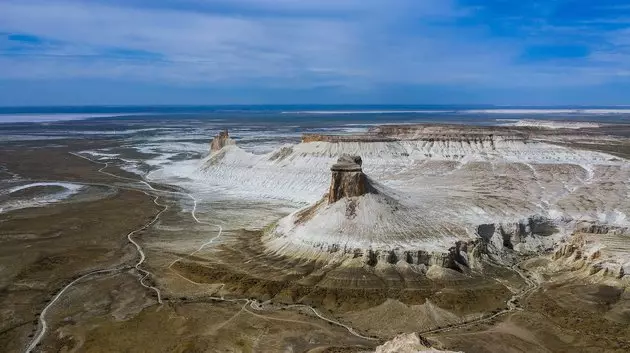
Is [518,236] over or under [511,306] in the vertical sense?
over

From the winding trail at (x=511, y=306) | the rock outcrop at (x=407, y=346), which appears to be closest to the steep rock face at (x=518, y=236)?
the winding trail at (x=511, y=306)

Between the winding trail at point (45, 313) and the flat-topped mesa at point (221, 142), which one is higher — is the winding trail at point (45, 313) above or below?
below

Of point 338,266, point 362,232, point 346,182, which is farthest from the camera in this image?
point 346,182

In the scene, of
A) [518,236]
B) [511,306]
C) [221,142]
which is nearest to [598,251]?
[518,236]

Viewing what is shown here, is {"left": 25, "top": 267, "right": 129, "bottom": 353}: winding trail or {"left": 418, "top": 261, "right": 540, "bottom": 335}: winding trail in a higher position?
{"left": 418, "top": 261, "right": 540, "bottom": 335}: winding trail

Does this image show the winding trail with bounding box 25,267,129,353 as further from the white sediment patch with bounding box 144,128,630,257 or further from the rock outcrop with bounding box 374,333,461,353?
the rock outcrop with bounding box 374,333,461,353

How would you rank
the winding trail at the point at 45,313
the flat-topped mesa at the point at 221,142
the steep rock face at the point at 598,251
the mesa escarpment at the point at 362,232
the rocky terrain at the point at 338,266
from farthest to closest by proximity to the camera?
the flat-topped mesa at the point at 221,142 → the mesa escarpment at the point at 362,232 → the steep rock face at the point at 598,251 → the rocky terrain at the point at 338,266 → the winding trail at the point at 45,313

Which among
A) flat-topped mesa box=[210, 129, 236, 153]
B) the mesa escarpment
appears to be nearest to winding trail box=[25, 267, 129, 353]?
the mesa escarpment

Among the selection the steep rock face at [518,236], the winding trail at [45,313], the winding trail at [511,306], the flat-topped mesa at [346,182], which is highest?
the flat-topped mesa at [346,182]

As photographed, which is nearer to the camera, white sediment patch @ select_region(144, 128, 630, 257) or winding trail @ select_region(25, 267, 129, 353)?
winding trail @ select_region(25, 267, 129, 353)

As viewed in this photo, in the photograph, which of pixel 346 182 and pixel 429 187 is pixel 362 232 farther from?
pixel 429 187

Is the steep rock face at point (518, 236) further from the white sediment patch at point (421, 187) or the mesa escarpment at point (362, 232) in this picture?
the mesa escarpment at point (362, 232)

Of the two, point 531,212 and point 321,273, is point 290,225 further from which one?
point 531,212
